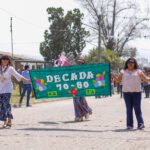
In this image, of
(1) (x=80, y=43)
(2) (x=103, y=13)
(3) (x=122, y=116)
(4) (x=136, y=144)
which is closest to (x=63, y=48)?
(1) (x=80, y=43)

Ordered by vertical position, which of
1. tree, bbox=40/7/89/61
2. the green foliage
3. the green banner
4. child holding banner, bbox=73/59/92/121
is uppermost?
tree, bbox=40/7/89/61

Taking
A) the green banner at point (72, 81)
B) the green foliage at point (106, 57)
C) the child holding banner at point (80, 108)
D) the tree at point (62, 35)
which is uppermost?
the tree at point (62, 35)

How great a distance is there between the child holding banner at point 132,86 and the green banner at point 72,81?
128 centimetres

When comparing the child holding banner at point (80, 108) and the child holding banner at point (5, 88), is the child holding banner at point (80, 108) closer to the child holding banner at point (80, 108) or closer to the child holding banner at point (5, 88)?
the child holding banner at point (80, 108)

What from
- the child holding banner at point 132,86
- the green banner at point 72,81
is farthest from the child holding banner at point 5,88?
the child holding banner at point 132,86

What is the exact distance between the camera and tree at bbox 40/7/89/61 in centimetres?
7225

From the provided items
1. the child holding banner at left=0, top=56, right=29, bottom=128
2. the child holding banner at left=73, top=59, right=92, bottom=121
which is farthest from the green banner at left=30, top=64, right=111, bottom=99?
the child holding banner at left=0, top=56, right=29, bottom=128

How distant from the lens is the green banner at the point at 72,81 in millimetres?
14422

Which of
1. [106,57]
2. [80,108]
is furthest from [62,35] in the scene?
[80,108]

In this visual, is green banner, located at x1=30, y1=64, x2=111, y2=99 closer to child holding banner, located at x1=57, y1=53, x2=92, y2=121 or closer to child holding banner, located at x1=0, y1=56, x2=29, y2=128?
child holding banner, located at x1=57, y1=53, x2=92, y2=121

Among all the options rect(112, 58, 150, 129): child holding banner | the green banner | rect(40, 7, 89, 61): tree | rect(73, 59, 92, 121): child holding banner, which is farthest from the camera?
rect(40, 7, 89, 61): tree

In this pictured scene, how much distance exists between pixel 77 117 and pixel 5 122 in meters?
2.55

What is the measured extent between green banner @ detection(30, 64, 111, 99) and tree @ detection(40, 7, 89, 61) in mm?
57136

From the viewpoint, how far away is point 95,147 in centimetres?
1016
